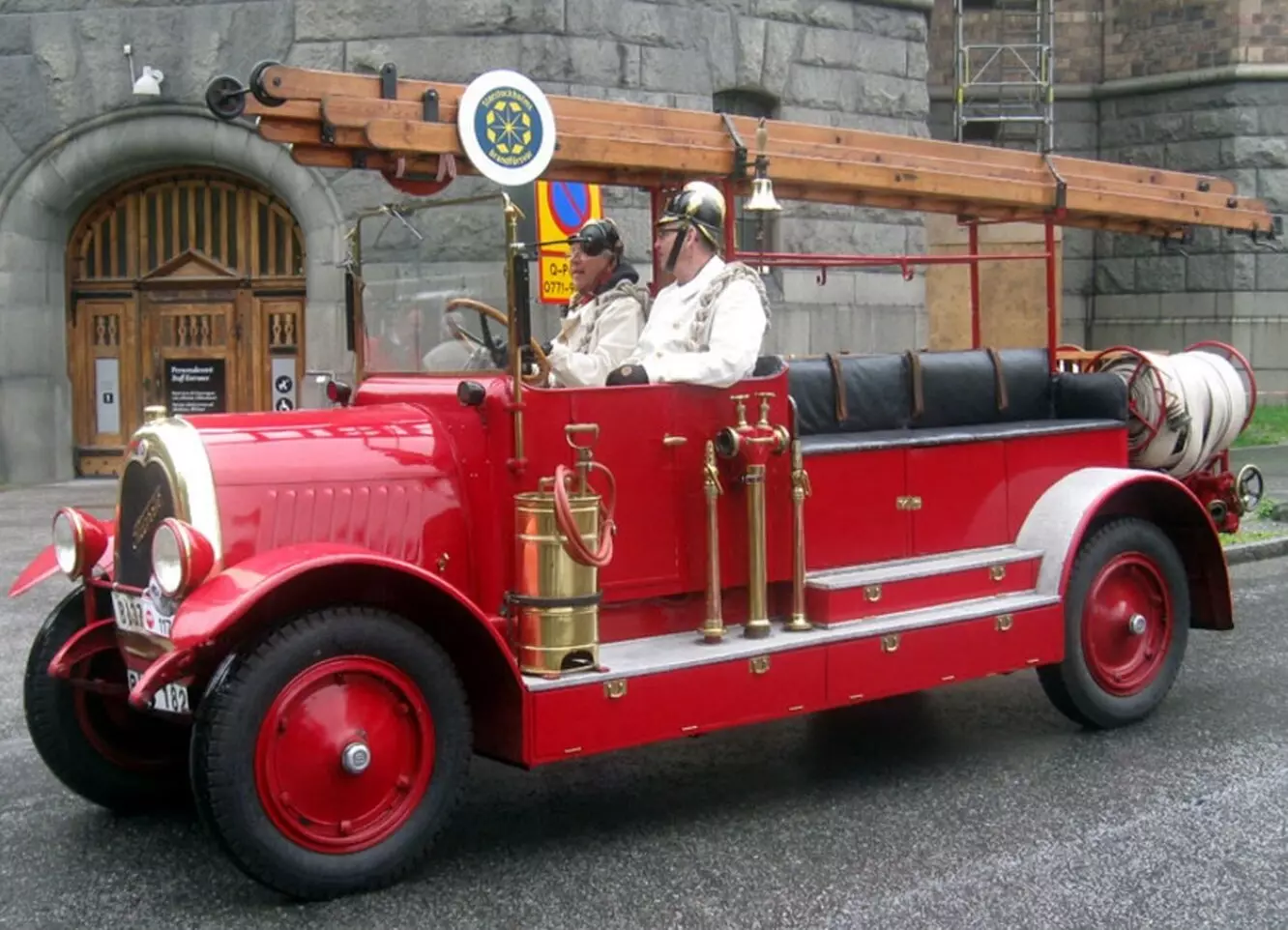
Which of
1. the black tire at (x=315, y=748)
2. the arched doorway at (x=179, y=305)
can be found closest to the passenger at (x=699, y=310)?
the black tire at (x=315, y=748)

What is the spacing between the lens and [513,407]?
194 inches

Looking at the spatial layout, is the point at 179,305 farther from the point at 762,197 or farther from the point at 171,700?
the point at 171,700

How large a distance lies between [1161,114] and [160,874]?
66.1ft

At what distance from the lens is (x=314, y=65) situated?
45.6 feet

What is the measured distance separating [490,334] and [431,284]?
389 millimetres

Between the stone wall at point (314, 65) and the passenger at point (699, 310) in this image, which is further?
the stone wall at point (314, 65)

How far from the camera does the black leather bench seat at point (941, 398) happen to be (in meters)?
6.32

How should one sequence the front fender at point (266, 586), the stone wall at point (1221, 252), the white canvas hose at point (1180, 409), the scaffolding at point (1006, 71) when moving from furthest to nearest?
the scaffolding at point (1006, 71) < the stone wall at point (1221, 252) < the white canvas hose at point (1180, 409) < the front fender at point (266, 586)

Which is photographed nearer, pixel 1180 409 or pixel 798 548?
pixel 798 548

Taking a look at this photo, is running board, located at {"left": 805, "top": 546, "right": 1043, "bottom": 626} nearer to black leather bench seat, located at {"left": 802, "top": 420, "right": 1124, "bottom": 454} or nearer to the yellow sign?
black leather bench seat, located at {"left": 802, "top": 420, "right": 1124, "bottom": 454}

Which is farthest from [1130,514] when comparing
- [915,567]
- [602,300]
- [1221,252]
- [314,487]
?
[1221,252]

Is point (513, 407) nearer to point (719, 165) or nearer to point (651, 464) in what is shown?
point (651, 464)

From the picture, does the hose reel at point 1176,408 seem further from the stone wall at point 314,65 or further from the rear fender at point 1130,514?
the stone wall at point 314,65

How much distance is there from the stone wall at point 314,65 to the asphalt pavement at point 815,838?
7.82 m
